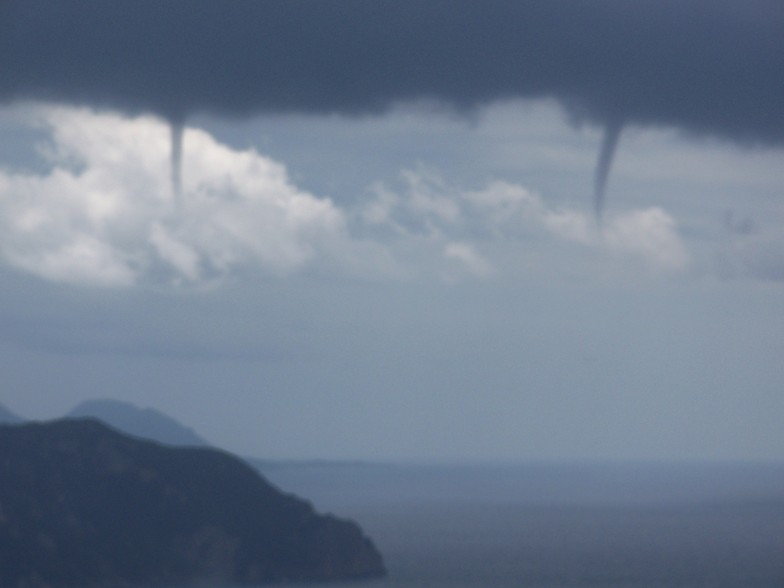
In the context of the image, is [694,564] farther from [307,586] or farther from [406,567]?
[307,586]

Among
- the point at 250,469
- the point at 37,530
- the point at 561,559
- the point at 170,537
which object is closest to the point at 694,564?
the point at 561,559

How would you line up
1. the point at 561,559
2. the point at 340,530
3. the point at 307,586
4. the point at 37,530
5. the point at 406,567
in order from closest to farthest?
the point at 37,530, the point at 307,586, the point at 340,530, the point at 406,567, the point at 561,559

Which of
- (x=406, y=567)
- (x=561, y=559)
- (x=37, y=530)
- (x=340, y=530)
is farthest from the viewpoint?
(x=561, y=559)

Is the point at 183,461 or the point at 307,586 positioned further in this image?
the point at 183,461

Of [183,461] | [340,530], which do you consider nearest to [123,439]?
[183,461]

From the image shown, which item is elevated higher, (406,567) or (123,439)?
(123,439)

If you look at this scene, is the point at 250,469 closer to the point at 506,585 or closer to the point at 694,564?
the point at 506,585
